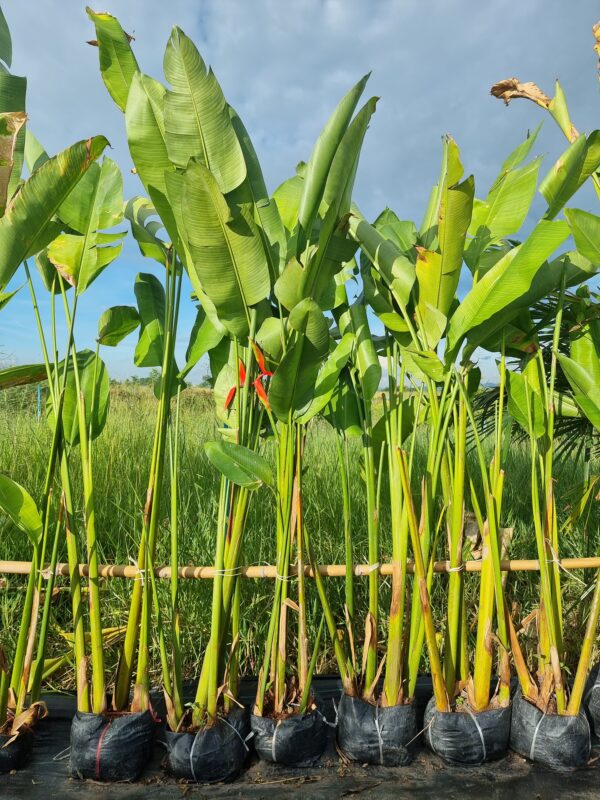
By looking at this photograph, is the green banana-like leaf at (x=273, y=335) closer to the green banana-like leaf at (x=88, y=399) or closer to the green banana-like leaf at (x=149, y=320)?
the green banana-like leaf at (x=149, y=320)

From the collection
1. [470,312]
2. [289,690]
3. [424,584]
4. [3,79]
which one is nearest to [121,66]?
[3,79]

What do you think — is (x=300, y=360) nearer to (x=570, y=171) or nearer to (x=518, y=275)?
(x=518, y=275)

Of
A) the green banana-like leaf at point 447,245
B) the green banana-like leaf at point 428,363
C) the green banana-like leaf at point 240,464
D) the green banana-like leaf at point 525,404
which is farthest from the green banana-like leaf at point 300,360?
the green banana-like leaf at point 525,404

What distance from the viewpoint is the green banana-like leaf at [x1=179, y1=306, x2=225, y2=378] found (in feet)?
4.50

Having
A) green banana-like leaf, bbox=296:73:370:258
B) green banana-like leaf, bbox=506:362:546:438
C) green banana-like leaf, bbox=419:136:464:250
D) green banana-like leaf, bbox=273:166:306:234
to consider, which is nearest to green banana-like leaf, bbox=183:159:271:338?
green banana-like leaf, bbox=296:73:370:258

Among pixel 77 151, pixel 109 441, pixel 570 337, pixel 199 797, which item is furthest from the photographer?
pixel 109 441

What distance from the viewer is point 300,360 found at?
3.80 ft

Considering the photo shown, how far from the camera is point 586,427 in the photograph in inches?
70.0

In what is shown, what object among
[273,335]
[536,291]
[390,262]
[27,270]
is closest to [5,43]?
[27,270]

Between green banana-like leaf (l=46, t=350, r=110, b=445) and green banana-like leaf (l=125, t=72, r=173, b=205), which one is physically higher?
green banana-like leaf (l=125, t=72, r=173, b=205)

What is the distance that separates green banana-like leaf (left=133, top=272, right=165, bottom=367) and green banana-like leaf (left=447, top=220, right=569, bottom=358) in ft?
2.52

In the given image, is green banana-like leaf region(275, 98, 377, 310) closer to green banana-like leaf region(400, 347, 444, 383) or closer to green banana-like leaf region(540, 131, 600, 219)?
green banana-like leaf region(400, 347, 444, 383)

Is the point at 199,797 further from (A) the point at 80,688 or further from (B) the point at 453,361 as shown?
(B) the point at 453,361

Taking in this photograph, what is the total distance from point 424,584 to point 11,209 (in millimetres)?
1152
